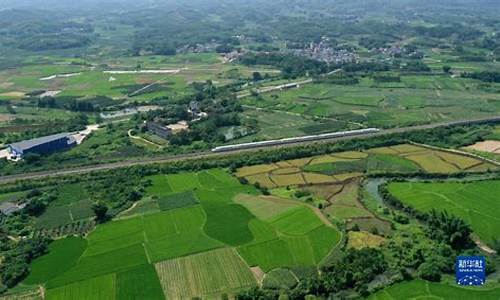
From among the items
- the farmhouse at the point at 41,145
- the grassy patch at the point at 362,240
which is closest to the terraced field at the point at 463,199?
the grassy patch at the point at 362,240

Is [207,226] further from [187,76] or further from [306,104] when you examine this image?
[187,76]

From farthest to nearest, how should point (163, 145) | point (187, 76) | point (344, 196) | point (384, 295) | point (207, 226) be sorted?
point (187, 76)
point (163, 145)
point (344, 196)
point (207, 226)
point (384, 295)

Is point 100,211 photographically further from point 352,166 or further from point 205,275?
point 352,166

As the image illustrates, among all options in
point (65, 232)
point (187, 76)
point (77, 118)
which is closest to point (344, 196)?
point (65, 232)

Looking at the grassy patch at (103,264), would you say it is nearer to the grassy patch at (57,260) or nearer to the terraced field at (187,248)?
the terraced field at (187,248)

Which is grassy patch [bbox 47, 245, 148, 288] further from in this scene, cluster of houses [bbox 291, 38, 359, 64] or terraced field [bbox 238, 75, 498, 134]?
cluster of houses [bbox 291, 38, 359, 64]

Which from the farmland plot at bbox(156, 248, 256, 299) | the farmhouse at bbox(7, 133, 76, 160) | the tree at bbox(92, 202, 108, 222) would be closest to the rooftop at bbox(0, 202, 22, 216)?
the tree at bbox(92, 202, 108, 222)
